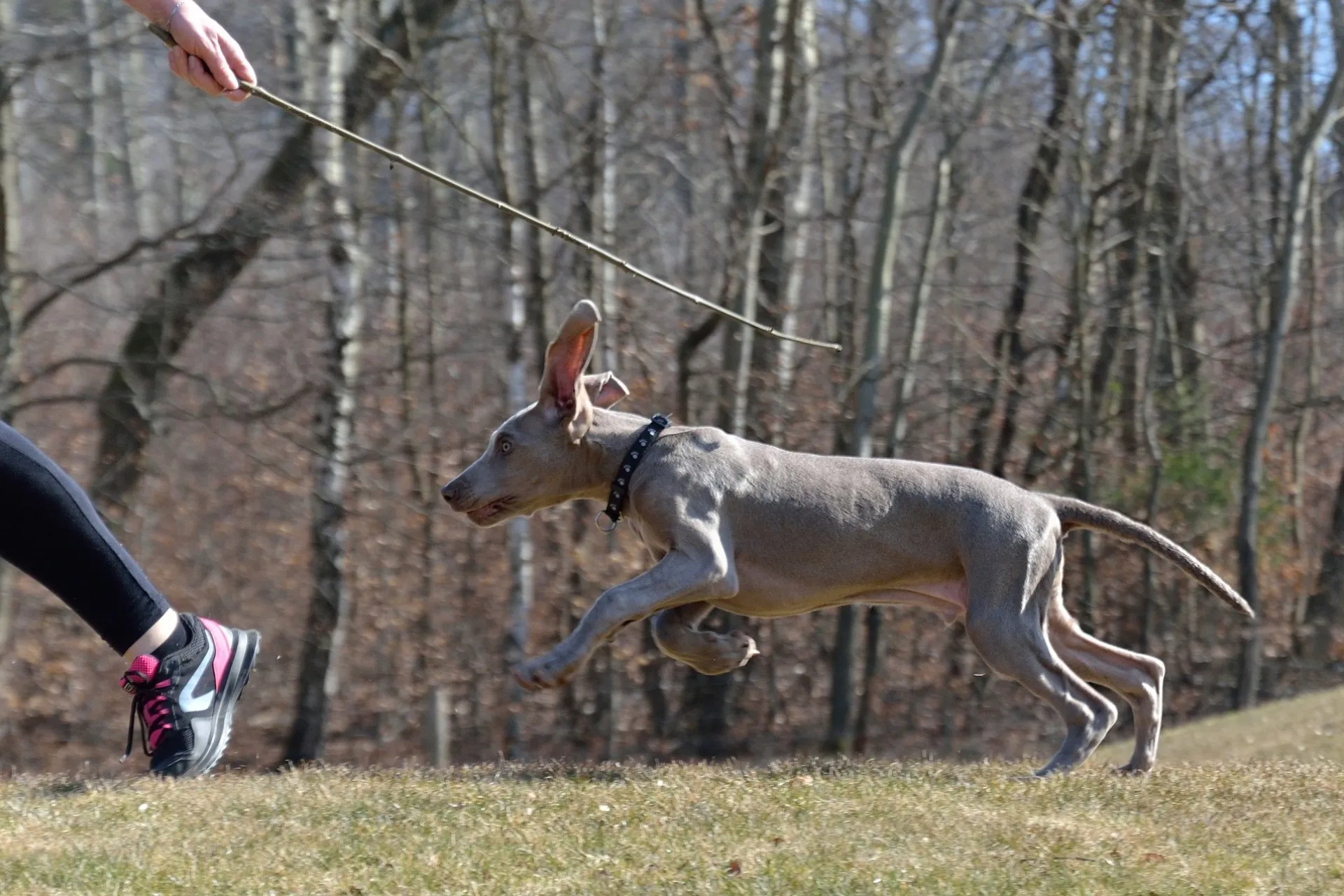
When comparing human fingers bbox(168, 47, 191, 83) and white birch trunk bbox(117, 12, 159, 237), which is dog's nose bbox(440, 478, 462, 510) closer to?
human fingers bbox(168, 47, 191, 83)

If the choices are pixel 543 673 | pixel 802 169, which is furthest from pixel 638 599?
pixel 802 169

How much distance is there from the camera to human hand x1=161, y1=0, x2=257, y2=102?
4.51 meters

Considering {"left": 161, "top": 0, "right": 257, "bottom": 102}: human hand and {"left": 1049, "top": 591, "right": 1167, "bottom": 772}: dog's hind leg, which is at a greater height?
{"left": 161, "top": 0, "right": 257, "bottom": 102}: human hand

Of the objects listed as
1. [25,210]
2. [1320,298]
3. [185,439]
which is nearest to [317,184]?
[185,439]

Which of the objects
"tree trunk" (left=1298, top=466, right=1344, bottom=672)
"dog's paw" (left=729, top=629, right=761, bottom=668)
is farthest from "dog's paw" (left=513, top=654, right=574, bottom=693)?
"tree trunk" (left=1298, top=466, right=1344, bottom=672)

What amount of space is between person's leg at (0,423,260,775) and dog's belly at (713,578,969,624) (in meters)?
1.83

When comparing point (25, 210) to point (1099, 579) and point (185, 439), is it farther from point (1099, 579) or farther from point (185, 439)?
point (1099, 579)

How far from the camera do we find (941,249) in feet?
54.1

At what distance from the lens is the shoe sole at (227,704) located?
16.7 feet

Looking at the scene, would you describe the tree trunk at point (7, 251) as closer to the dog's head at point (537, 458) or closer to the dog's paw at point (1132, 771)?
the dog's head at point (537, 458)

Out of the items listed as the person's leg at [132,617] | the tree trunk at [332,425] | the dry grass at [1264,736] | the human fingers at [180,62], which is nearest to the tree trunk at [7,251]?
the tree trunk at [332,425]

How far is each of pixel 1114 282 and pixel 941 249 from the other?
71.4 inches

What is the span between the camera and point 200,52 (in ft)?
14.9

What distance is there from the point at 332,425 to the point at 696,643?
22.3 feet
